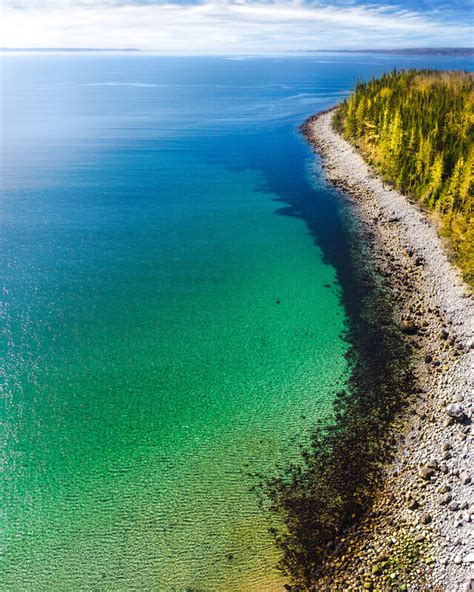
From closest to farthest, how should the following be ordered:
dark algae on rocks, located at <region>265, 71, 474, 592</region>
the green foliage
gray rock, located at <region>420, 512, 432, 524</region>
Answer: dark algae on rocks, located at <region>265, 71, 474, 592</region>
gray rock, located at <region>420, 512, 432, 524</region>
the green foliage

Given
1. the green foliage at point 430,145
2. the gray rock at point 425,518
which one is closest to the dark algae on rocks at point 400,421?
the gray rock at point 425,518

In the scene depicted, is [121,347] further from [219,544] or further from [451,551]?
[451,551]

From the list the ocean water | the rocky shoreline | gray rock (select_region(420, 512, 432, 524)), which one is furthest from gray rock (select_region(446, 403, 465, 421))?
the ocean water

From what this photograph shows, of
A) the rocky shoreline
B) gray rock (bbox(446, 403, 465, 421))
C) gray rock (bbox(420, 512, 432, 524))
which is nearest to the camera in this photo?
the rocky shoreline

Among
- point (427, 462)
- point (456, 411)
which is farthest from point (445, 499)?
point (456, 411)

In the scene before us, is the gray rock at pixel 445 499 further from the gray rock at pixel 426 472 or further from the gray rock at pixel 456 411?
the gray rock at pixel 456 411

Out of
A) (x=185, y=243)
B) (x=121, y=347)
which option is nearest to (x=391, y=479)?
(x=121, y=347)

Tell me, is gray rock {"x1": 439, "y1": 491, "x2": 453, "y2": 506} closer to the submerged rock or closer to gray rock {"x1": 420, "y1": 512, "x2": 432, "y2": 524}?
gray rock {"x1": 420, "y1": 512, "x2": 432, "y2": 524}
